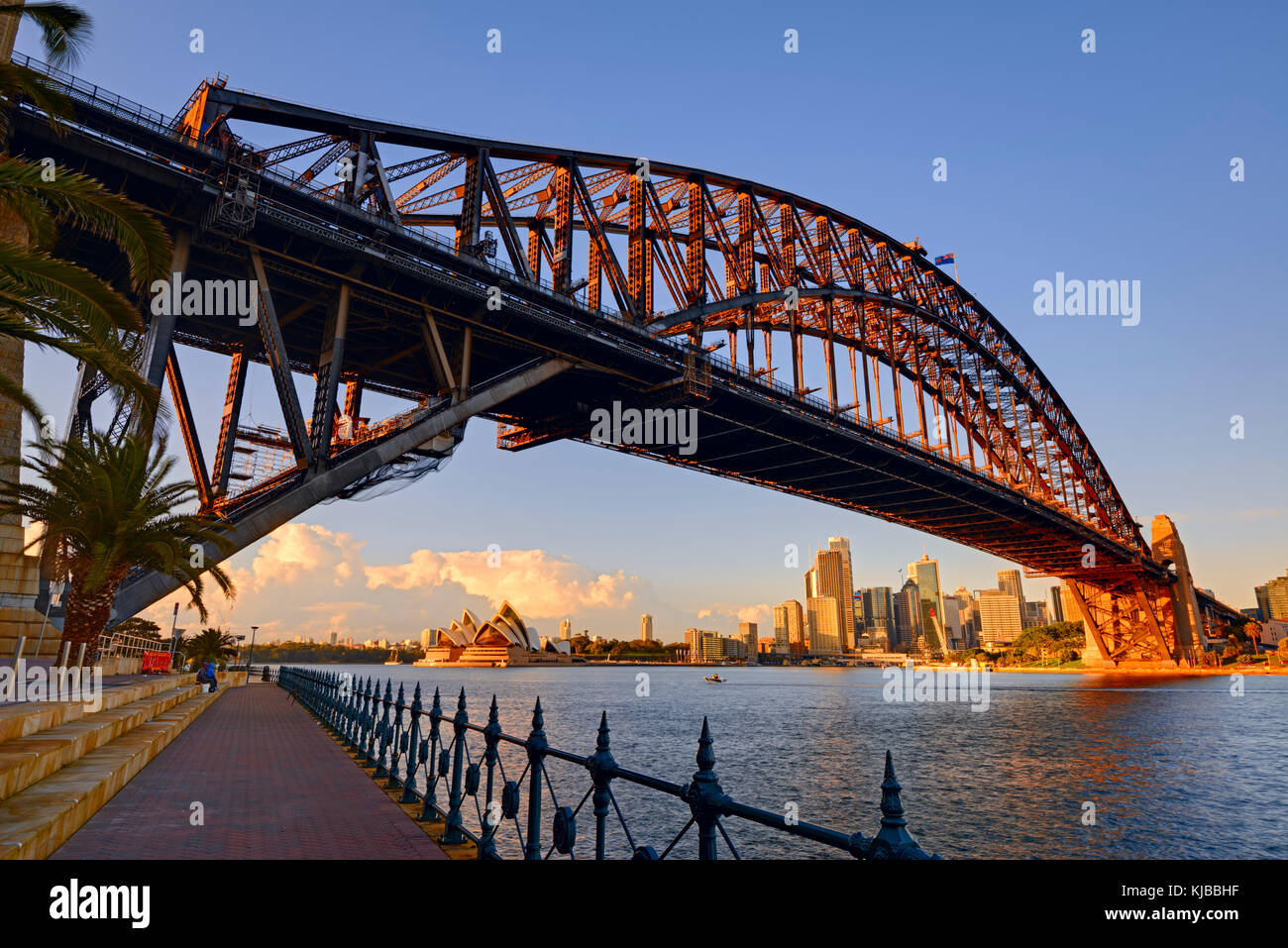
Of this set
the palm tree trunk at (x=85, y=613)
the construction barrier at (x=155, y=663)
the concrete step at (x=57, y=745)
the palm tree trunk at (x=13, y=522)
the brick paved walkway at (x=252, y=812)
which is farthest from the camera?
the construction barrier at (x=155, y=663)

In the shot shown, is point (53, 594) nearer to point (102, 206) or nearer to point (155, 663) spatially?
point (102, 206)

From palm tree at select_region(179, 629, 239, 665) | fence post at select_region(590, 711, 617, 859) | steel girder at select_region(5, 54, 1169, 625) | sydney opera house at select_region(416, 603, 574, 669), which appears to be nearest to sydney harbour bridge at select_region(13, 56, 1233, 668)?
steel girder at select_region(5, 54, 1169, 625)

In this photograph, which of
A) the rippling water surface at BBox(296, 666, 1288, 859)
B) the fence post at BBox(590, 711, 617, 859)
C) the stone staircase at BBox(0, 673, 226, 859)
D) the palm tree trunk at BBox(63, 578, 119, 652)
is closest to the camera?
the fence post at BBox(590, 711, 617, 859)

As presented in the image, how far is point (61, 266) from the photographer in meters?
7.44

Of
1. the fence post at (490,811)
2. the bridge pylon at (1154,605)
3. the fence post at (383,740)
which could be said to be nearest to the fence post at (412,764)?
the fence post at (383,740)

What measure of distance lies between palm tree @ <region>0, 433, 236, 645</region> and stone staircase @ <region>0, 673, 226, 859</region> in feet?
11.8

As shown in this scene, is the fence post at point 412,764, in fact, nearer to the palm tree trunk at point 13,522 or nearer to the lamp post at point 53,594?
the lamp post at point 53,594

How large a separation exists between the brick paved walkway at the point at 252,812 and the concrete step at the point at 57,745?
727 millimetres

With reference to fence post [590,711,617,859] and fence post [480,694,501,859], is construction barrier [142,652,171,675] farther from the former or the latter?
fence post [590,711,617,859]

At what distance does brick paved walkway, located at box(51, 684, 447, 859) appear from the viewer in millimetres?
7535

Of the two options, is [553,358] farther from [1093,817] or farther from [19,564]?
[1093,817]

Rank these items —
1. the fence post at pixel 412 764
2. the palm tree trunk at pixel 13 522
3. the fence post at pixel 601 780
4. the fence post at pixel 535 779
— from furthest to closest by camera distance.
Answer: the palm tree trunk at pixel 13 522, the fence post at pixel 412 764, the fence post at pixel 535 779, the fence post at pixel 601 780

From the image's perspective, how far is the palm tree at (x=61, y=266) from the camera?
23.7ft
